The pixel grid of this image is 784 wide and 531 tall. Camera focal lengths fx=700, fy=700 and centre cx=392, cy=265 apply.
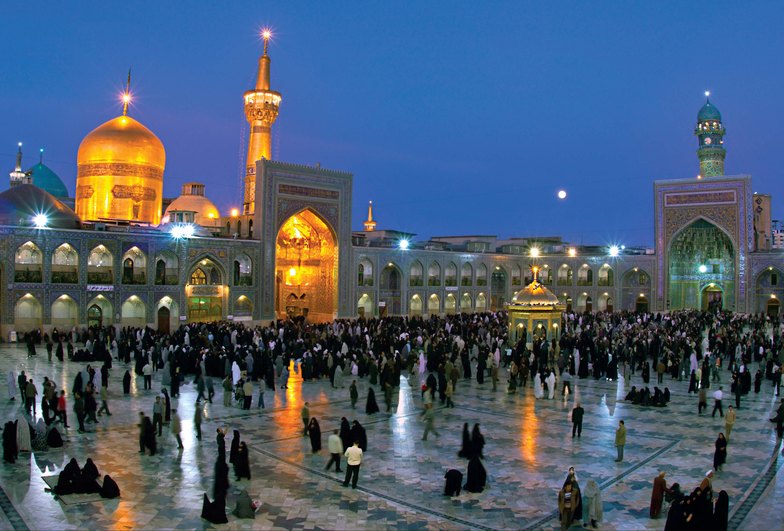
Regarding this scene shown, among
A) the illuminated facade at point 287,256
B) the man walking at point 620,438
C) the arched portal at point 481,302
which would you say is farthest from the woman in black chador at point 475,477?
the arched portal at point 481,302

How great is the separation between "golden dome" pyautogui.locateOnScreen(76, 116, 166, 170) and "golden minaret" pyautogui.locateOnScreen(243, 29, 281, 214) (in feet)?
16.8

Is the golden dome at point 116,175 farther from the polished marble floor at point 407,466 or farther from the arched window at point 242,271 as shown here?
the polished marble floor at point 407,466

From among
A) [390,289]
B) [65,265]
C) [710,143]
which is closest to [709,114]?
[710,143]

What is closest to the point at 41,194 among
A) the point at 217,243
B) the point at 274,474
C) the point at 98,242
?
the point at 98,242

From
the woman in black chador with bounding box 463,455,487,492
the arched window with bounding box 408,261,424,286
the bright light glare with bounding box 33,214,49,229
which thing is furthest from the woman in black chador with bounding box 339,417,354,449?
the arched window with bounding box 408,261,424,286

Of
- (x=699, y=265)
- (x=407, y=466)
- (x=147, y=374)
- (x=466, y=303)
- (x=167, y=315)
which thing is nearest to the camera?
(x=407, y=466)

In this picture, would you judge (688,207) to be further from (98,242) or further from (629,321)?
(98,242)

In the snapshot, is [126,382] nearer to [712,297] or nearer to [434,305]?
[434,305]

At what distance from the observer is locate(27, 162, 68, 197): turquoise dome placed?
132 ft

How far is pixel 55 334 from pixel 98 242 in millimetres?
5048

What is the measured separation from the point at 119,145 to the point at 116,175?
132 cm

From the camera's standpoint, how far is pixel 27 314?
2464cm

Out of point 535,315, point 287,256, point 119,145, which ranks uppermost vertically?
point 119,145

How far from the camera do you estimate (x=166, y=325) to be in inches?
1094
